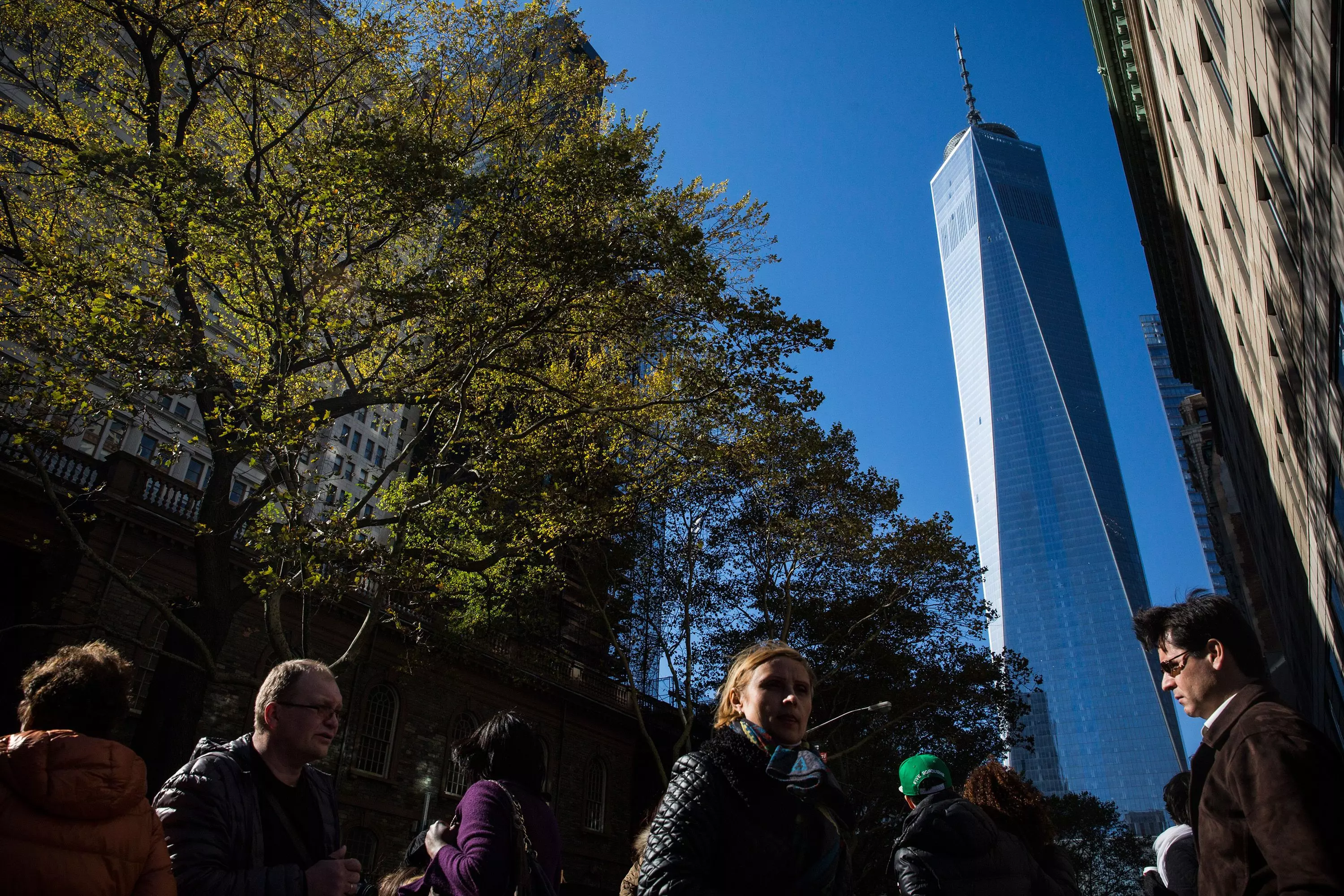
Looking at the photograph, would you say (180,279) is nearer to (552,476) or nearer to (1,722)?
(552,476)

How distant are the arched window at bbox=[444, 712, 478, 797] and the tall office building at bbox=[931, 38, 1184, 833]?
144 meters

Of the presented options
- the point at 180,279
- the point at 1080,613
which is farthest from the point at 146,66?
the point at 1080,613

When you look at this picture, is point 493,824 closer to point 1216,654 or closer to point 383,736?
point 1216,654

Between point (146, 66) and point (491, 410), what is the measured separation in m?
7.46

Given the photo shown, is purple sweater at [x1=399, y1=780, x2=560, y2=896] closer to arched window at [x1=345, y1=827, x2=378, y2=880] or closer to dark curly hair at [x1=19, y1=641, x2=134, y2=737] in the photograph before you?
dark curly hair at [x1=19, y1=641, x2=134, y2=737]

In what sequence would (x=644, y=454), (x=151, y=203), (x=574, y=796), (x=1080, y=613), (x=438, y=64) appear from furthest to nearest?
(x=1080, y=613), (x=574, y=796), (x=644, y=454), (x=438, y=64), (x=151, y=203)

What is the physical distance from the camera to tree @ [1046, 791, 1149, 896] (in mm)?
47281

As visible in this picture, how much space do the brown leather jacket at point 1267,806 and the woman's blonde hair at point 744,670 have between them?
135 centimetres

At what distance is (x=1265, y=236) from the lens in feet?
33.5

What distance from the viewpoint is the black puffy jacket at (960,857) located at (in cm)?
426

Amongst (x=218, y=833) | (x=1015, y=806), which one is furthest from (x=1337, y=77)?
(x=218, y=833)

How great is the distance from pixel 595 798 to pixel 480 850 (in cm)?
2938

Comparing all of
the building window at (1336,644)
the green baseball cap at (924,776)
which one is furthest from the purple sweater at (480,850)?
the building window at (1336,644)

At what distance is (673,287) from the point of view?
13.5m
